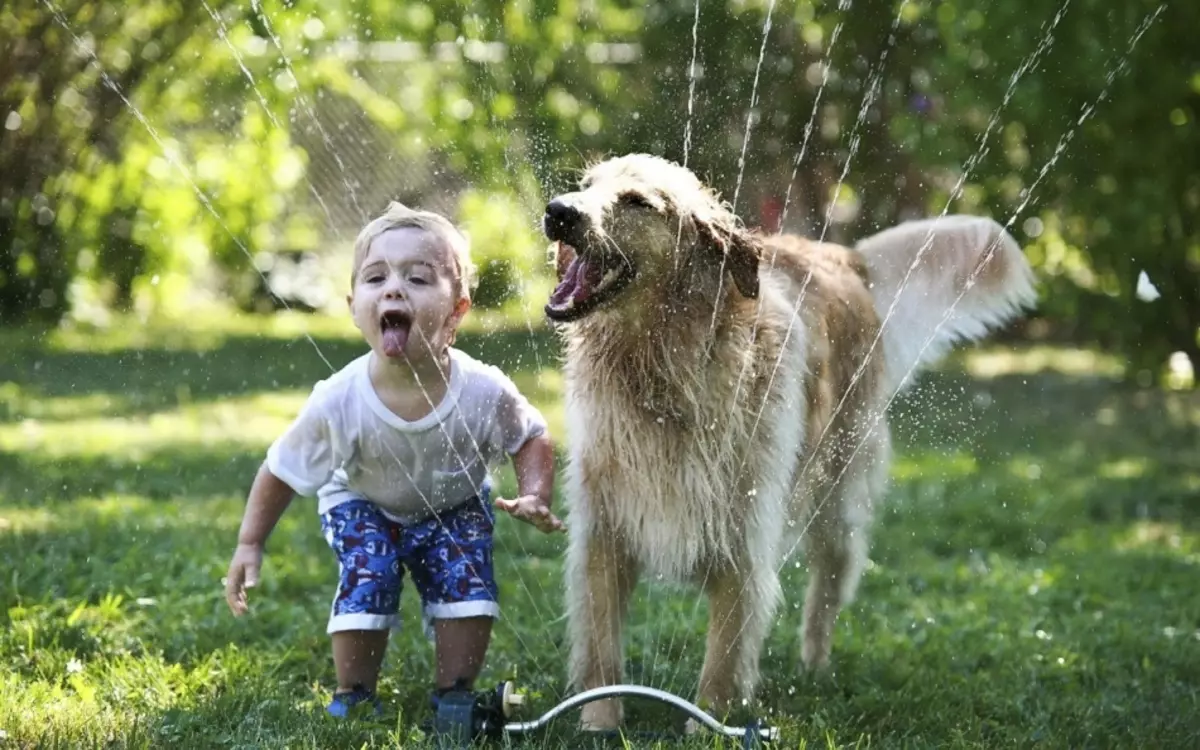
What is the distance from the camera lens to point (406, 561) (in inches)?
142

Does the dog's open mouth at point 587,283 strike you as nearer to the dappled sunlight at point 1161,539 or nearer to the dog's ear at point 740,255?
the dog's ear at point 740,255

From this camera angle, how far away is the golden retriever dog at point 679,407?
329 cm

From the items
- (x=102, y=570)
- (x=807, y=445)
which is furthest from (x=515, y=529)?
(x=807, y=445)

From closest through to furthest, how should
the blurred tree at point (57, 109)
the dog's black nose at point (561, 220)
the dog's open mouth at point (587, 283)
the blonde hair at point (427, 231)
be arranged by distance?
1. the dog's black nose at point (561, 220)
2. the dog's open mouth at point (587, 283)
3. the blonde hair at point (427, 231)
4. the blurred tree at point (57, 109)

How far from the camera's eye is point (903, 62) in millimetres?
10703

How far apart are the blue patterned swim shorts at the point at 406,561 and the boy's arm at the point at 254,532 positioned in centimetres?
14

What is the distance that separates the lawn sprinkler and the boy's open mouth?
0.75m

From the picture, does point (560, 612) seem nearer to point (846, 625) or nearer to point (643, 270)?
point (846, 625)

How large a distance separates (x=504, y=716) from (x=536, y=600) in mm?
1527

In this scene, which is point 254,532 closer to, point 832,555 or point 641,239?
point 641,239

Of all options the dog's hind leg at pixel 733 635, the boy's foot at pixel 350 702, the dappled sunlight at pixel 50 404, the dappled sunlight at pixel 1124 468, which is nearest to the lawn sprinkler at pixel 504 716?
the boy's foot at pixel 350 702

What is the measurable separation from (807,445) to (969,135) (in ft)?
17.1

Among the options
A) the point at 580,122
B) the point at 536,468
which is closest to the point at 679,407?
the point at 536,468

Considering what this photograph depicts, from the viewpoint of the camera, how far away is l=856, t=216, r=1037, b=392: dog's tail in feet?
15.0
